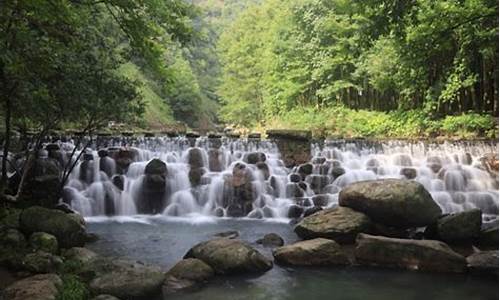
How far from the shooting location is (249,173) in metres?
17.3

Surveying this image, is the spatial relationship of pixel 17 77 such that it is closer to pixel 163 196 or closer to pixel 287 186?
pixel 163 196

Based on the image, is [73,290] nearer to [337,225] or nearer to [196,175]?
[337,225]

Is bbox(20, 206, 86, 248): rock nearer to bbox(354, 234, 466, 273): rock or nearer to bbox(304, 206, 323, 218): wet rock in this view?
bbox(354, 234, 466, 273): rock

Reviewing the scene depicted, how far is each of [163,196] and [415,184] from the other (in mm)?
8394

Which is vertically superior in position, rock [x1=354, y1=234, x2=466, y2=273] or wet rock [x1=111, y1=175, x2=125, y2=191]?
wet rock [x1=111, y1=175, x2=125, y2=191]

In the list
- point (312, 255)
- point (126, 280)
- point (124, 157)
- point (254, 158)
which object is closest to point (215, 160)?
point (254, 158)

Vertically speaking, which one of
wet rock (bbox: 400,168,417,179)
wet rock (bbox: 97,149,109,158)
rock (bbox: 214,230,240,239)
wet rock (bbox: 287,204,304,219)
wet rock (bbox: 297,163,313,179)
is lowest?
rock (bbox: 214,230,240,239)

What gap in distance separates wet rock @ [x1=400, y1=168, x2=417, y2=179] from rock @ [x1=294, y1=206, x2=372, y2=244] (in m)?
5.77

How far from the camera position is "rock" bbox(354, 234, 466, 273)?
385 inches

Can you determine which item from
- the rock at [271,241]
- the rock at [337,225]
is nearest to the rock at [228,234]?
the rock at [271,241]

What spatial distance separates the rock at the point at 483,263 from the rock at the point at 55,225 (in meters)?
8.28

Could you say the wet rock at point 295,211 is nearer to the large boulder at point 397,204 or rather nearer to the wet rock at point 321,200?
the wet rock at point 321,200

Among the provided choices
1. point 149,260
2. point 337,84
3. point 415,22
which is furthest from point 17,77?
point 337,84

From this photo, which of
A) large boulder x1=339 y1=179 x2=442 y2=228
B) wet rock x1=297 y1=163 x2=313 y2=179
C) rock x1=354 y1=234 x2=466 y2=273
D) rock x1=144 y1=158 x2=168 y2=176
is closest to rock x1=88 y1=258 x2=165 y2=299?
rock x1=354 y1=234 x2=466 y2=273
